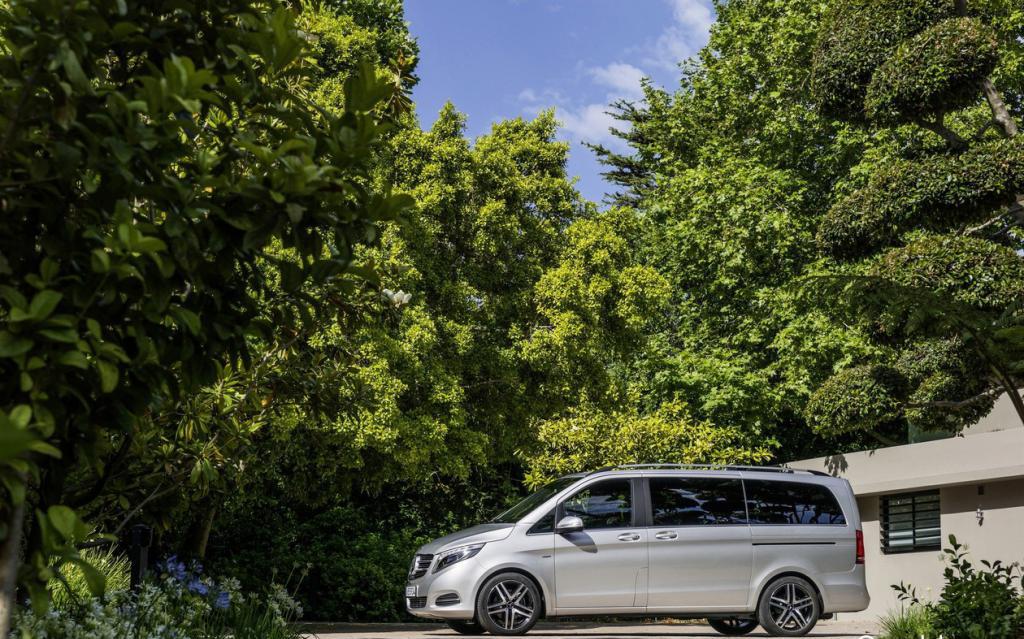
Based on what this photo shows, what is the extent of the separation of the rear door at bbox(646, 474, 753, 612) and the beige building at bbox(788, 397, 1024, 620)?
5263mm

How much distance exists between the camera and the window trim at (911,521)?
2048 centimetres

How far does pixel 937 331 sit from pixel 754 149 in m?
17.0

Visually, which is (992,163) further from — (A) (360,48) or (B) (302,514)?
(B) (302,514)

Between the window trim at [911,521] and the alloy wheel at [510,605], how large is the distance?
10942 millimetres

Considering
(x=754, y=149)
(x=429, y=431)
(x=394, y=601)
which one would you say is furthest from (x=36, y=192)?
(x=754, y=149)

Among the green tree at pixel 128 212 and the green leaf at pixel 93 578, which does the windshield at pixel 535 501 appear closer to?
the green tree at pixel 128 212

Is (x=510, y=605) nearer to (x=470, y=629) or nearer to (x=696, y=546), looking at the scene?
(x=470, y=629)

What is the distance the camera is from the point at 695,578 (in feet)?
42.6

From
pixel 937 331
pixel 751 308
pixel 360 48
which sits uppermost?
pixel 360 48

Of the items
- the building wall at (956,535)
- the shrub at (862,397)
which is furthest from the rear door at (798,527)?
the building wall at (956,535)

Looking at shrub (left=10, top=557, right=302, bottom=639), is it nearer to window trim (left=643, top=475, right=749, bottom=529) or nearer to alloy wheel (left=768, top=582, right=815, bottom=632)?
window trim (left=643, top=475, right=749, bottom=529)

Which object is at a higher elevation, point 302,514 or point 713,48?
point 713,48

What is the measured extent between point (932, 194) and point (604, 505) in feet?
16.7

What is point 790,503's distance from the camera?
1379 centimetres
